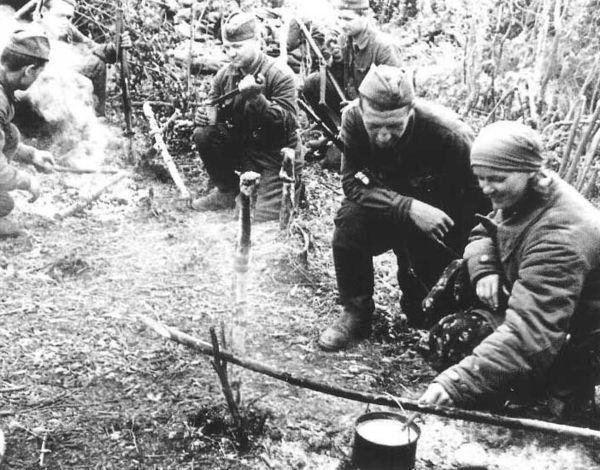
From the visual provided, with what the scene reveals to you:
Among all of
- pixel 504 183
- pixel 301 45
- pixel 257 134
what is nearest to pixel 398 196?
pixel 504 183

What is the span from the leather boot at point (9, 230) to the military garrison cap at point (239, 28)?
2823mm

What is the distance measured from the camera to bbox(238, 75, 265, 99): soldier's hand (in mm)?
6391

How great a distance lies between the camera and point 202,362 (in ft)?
13.2

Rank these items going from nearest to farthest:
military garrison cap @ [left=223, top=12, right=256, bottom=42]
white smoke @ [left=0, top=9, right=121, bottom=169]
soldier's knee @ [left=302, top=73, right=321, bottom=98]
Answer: military garrison cap @ [left=223, top=12, right=256, bottom=42]
white smoke @ [left=0, top=9, right=121, bottom=169]
soldier's knee @ [left=302, top=73, right=321, bottom=98]

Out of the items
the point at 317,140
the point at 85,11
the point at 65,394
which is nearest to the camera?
the point at 65,394

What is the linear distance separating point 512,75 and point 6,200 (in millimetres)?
6093

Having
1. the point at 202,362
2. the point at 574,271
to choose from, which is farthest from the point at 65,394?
the point at 574,271

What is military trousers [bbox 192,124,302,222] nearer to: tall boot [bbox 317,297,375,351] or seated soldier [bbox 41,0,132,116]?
seated soldier [bbox 41,0,132,116]

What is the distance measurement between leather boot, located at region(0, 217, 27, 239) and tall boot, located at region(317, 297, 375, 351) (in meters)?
3.21

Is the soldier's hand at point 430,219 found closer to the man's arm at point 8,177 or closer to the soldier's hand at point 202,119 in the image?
the soldier's hand at point 202,119

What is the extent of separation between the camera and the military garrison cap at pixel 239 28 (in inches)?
254

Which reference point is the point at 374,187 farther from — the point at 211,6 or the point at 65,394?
the point at 211,6

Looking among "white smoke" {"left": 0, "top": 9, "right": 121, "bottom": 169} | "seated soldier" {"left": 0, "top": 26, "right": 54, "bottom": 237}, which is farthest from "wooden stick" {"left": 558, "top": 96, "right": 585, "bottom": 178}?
"white smoke" {"left": 0, "top": 9, "right": 121, "bottom": 169}

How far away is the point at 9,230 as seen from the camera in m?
5.83
